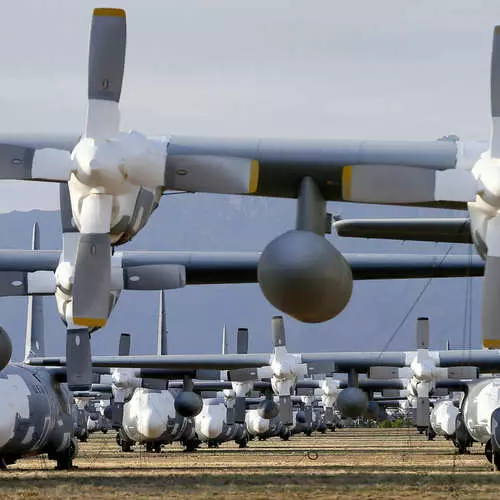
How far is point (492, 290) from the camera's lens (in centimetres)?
1902

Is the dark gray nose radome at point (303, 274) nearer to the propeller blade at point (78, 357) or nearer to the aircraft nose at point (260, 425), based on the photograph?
the propeller blade at point (78, 357)

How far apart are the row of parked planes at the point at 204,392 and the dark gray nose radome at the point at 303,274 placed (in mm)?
14258

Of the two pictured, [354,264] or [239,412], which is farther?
[239,412]

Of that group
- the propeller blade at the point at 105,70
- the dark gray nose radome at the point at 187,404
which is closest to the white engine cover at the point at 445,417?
the dark gray nose radome at the point at 187,404

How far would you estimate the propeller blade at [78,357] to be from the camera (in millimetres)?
29759

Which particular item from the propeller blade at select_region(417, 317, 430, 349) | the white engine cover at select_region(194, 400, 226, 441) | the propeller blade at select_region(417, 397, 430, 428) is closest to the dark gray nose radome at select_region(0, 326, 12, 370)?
the white engine cover at select_region(194, 400, 226, 441)

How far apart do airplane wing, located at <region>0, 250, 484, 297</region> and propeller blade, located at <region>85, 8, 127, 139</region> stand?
8.72 m

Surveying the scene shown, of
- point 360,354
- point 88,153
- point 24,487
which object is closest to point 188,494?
point 24,487

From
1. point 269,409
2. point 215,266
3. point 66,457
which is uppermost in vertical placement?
point 215,266

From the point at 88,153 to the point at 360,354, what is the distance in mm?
40215

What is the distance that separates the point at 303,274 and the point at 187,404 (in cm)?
3216

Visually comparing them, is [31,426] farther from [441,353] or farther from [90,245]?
[441,353]

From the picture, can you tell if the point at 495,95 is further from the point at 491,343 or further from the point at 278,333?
the point at 278,333

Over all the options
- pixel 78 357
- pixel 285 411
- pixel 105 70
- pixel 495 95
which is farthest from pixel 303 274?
pixel 285 411
